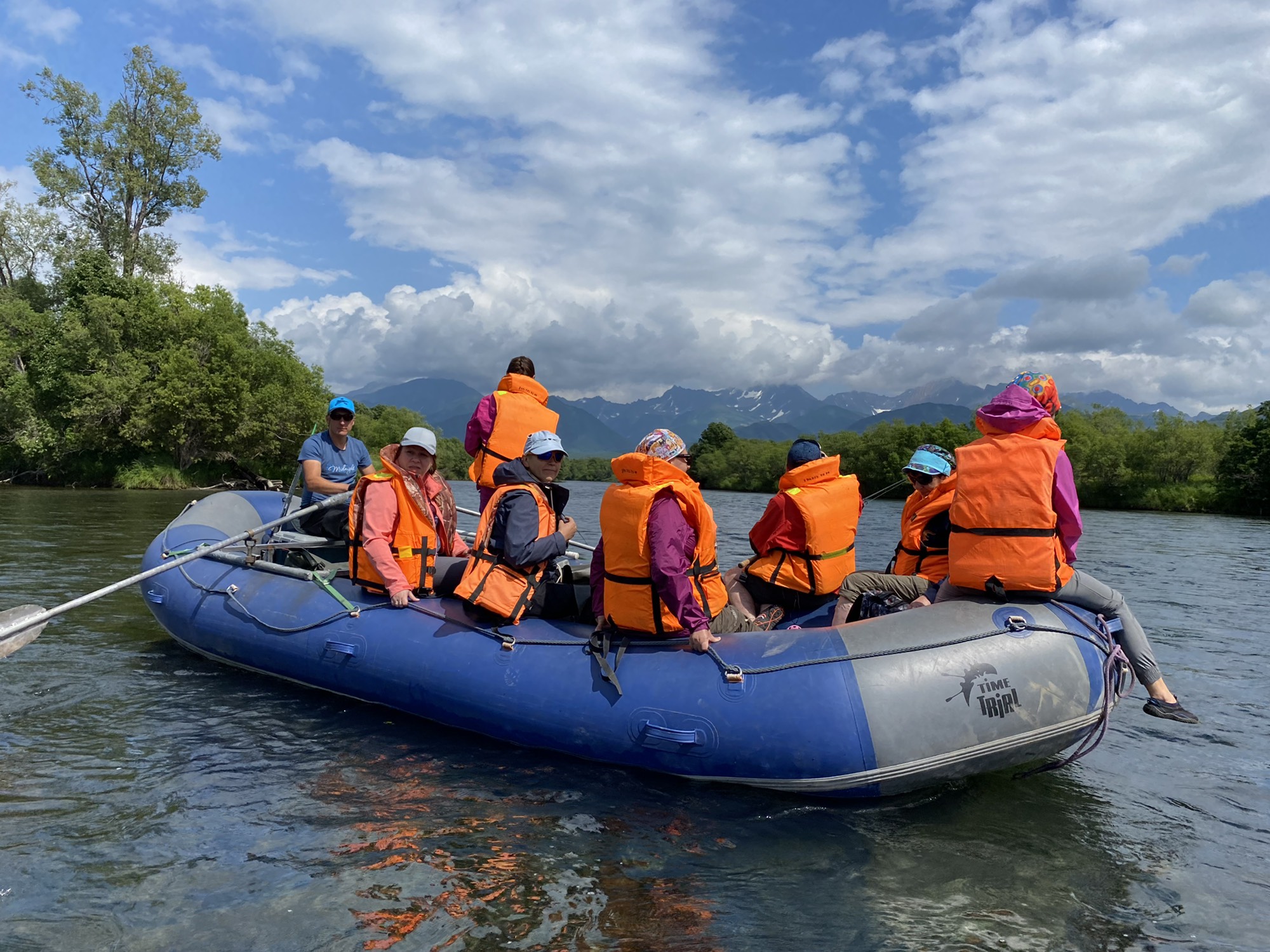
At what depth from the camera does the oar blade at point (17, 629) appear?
5285 millimetres

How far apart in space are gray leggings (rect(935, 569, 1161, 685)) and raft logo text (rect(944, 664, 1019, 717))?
23.7 inches

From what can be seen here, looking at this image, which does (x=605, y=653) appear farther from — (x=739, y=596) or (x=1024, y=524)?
(x=1024, y=524)

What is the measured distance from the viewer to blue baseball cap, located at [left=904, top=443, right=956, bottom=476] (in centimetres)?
539

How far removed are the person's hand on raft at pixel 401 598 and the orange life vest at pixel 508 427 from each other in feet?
4.62

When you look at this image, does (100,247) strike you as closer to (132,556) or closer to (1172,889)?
(132,556)

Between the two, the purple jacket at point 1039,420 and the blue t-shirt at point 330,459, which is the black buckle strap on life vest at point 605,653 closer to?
the purple jacket at point 1039,420

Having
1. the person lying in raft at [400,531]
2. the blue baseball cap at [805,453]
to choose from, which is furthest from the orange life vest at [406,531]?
the blue baseball cap at [805,453]

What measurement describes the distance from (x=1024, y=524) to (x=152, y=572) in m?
6.10

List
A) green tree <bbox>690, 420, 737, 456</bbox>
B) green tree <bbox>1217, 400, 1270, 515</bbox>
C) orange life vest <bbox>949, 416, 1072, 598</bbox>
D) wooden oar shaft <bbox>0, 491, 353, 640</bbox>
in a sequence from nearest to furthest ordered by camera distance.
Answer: orange life vest <bbox>949, 416, 1072, 598</bbox>
wooden oar shaft <bbox>0, 491, 353, 640</bbox>
green tree <bbox>1217, 400, 1270, 515</bbox>
green tree <bbox>690, 420, 737, 456</bbox>

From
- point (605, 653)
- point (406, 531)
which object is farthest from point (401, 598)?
point (605, 653)

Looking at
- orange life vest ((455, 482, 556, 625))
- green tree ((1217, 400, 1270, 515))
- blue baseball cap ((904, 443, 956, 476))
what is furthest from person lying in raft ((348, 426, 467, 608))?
green tree ((1217, 400, 1270, 515))

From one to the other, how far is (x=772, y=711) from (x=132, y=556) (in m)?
11.1

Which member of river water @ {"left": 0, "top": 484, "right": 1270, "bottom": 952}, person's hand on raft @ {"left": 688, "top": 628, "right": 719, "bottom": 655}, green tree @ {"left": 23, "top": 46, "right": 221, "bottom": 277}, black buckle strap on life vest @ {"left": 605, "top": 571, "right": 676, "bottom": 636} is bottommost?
river water @ {"left": 0, "top": 484, "right": 1270, "bottom": 952}

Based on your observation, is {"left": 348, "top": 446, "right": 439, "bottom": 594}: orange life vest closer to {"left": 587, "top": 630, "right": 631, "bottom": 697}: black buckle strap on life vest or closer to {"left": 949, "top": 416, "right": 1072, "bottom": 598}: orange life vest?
{"left": 587, "top": 630, "right": 631, "bottom": 697}: black buckle strap on life vest
